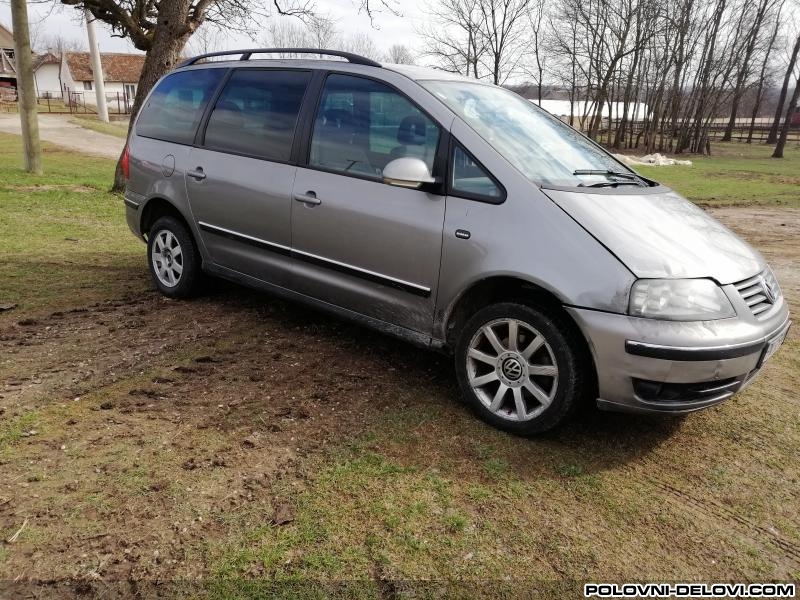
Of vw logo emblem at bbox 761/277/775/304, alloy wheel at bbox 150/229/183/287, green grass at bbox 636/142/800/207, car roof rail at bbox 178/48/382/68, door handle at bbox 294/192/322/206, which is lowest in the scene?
green grass at bbox 636/142/800/207

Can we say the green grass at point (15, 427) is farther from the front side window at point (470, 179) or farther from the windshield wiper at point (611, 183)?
the windshield wiper at point (611, 183)

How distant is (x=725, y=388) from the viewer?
316 cm

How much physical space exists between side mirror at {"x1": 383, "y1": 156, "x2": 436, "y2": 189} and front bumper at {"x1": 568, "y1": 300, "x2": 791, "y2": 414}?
1.11m

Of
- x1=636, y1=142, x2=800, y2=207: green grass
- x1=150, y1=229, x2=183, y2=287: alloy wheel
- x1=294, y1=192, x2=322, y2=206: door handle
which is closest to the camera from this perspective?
x1=294, y1=192, x2=322, y2=206: door handle

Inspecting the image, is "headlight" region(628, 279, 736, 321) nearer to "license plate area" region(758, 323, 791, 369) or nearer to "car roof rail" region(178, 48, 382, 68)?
"license plate area" region(758, 323, 791, 369)

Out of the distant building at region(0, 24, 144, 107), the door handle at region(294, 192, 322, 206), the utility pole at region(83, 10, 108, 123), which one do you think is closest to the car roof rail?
the door handle at region(294, 192, 322, 206)

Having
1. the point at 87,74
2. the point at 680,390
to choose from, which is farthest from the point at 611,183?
the point at 87,74

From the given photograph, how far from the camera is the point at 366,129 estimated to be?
4078 millimetres

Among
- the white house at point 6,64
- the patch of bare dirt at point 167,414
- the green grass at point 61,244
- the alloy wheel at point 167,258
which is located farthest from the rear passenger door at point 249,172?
the white house at point 6,64

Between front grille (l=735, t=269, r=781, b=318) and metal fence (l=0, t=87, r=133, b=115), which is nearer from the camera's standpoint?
front grille (l=735, t=269, r=781, b=318)

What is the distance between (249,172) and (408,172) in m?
1.57

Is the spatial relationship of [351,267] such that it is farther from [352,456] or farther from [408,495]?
[408,495]

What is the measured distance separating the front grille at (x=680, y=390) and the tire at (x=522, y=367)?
11.3 inches

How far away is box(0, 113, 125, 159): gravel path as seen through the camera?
22672 mm
